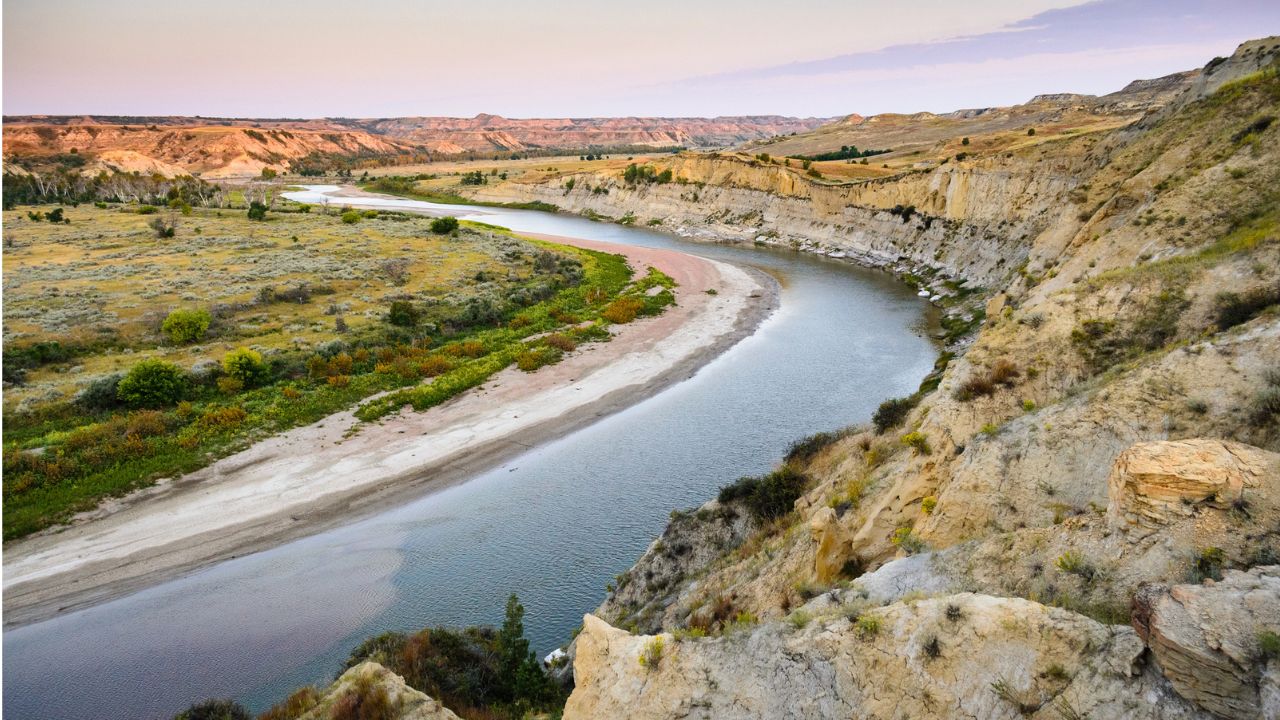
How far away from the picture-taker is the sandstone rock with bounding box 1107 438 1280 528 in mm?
7617

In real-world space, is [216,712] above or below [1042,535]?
below

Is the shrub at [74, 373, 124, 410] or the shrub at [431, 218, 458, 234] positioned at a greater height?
the shrub at [431, 218, 458, 234]

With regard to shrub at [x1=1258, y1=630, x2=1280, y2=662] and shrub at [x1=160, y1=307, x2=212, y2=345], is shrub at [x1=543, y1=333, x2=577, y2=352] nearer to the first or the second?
shrub at [x1=160, y1=307, x2=212, y2=345]

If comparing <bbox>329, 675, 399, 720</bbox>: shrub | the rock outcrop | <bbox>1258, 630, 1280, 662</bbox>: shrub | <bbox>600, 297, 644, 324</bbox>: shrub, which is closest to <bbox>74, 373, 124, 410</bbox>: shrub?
<bbox>329, 675, 399, 720</bbox>: shrub

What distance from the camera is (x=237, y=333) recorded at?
35.8 m

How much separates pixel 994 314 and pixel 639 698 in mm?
25477

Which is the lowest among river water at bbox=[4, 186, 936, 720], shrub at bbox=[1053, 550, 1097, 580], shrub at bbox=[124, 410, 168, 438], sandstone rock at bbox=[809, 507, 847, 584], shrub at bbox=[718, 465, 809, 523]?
river water at bbox=[4, 186, 936, 720]

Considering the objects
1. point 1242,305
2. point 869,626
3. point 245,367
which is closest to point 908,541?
point 869,626

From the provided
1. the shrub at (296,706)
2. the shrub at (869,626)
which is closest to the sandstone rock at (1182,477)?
the shrub at (869,626)

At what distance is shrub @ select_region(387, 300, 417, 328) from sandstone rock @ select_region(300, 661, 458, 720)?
29.4 m

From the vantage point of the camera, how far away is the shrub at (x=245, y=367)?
29391 millimetres

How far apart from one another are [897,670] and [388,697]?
8223mm

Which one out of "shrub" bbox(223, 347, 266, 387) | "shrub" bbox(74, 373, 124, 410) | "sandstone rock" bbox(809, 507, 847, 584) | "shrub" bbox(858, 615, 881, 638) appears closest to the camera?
"shrub" bbox(858, 615, 881, 638)

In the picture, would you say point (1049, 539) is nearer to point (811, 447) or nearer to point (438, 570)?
point (811, 447)
